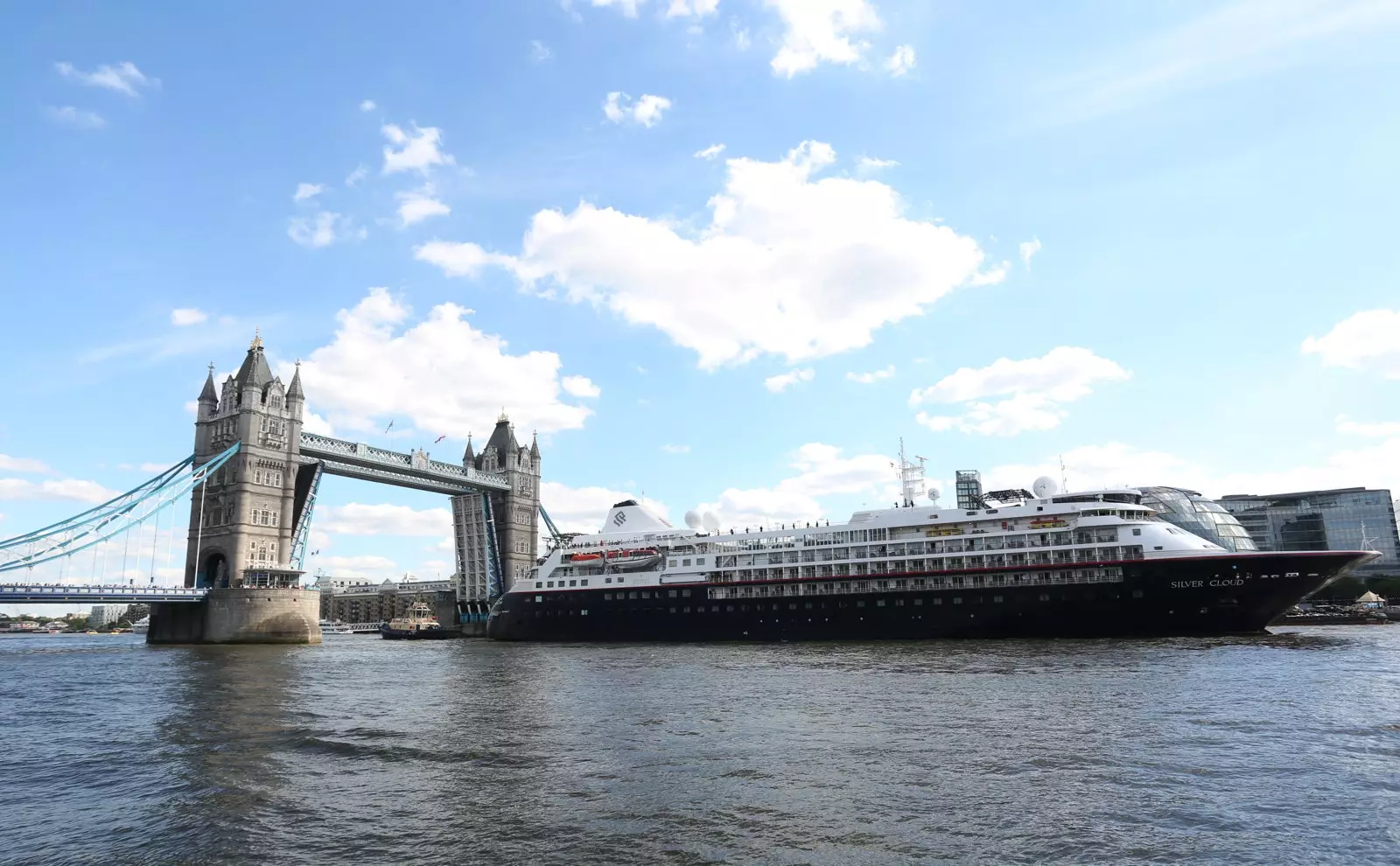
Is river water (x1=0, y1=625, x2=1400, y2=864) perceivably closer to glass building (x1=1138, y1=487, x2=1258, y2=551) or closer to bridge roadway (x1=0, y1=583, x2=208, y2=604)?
glass building (x1=1138, y1=487, x2=1258, y2=551)

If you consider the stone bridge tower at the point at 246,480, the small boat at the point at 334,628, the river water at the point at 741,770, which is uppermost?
the stone bridge tower at the point at 246,480

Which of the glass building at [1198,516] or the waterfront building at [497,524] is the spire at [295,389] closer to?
the waterfront building at [497,524]

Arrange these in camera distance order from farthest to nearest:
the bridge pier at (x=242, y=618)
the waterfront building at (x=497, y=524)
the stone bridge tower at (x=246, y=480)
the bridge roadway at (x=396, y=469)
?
1. the waterfront building at (x=497, y=524)
2. the bridge roadway at (x=396, y=469)
3. the stone bridge tower at (x=246, y=480)
4. the bridge pier at (x=242, y=618)

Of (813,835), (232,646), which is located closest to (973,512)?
(813,835)

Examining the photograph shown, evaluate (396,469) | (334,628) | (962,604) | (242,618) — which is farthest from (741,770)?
(334,628)

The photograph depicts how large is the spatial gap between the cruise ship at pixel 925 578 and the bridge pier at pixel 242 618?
21979mm

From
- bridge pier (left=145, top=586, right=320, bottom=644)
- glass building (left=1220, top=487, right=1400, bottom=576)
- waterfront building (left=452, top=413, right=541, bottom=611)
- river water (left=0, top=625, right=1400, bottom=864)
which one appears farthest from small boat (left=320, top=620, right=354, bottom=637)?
glass building (left=1220, top=487, right=1400, bottom=576)

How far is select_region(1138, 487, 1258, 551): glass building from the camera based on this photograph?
219 feet

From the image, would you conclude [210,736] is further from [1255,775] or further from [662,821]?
[1255,775]

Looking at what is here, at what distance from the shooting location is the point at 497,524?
13875 centimetres

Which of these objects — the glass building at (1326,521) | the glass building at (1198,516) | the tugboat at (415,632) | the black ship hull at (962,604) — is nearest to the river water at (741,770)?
the black ship hull at (962,604)

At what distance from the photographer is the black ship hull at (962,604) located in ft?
174

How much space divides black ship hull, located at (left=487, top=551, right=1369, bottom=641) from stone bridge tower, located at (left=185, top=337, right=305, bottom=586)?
3570cm

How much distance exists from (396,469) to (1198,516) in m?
99.5
